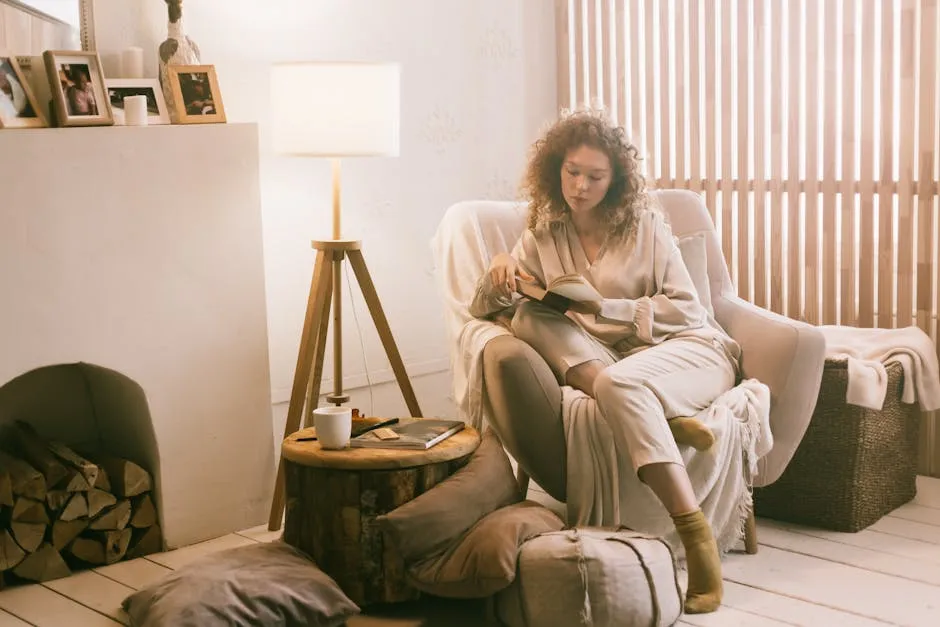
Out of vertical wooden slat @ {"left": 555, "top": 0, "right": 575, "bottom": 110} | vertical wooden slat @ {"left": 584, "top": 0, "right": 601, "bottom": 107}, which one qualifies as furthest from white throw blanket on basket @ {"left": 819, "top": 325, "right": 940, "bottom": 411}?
vertical wooden slat @ {"left": 555, "top": 0, "right": 575, "bottom": 110}

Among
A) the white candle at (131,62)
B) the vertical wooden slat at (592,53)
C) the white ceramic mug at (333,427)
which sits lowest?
the white ceramic mug at (333,427)

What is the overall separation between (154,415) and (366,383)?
1.01 m

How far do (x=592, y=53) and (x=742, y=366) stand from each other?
68.2 inches

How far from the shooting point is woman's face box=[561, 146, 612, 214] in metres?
3.34

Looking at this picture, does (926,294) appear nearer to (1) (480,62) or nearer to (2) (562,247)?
(2) (562,247)

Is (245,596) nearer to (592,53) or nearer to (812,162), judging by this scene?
(812,162)

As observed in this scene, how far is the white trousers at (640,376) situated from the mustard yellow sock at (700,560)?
6.1 inches

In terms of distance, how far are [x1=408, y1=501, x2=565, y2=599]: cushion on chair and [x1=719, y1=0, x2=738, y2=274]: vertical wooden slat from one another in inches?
72.2

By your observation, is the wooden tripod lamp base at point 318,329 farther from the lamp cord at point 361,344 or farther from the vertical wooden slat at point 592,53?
the vertical wooden slat at point 592,53

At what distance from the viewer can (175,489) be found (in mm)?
3354

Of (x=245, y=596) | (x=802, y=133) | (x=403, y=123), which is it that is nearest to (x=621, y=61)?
(x=802, y=133)

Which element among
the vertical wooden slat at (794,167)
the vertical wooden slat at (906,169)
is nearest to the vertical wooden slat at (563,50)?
the vertical wooden slat at (794,167)

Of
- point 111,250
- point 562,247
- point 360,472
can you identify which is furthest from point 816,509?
point 111,250

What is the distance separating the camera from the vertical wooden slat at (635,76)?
446 centimetres
